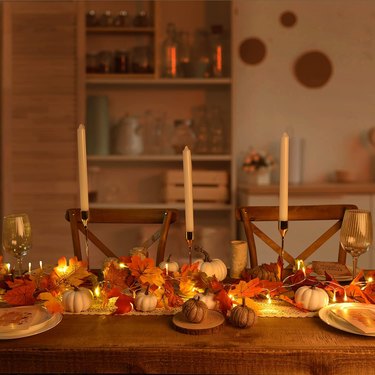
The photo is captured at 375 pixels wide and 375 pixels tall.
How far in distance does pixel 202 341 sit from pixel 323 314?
290 mm

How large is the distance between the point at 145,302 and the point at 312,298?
372mm

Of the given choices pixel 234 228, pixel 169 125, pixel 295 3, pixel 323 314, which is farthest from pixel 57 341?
pixel 295 3

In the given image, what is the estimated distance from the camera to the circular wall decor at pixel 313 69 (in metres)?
3.10

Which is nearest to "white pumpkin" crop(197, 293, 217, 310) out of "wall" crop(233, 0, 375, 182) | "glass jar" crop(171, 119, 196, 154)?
"glass jar" crop(171, 119, 196, 154)

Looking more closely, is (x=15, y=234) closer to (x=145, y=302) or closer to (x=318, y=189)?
(x=145, y=302)

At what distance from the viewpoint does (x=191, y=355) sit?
0.90m

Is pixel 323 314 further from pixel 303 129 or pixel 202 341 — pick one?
pixel 303 129

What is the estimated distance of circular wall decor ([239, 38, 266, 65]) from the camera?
310cm

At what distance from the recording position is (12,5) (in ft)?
9.57

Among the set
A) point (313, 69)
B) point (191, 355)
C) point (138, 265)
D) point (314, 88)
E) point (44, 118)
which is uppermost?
point (313, 69)

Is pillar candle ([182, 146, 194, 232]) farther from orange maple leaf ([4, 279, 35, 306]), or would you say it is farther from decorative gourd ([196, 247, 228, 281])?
orange maple leaf ([4, 279, 35, 306])

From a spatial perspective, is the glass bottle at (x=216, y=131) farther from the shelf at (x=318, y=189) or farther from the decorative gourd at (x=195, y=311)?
the decorative gourd at (x=195, y=311)

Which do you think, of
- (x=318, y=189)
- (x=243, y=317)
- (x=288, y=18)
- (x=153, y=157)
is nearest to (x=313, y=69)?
(x=288, y=18)

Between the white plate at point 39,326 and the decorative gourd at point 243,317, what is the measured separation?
1.20 ft
